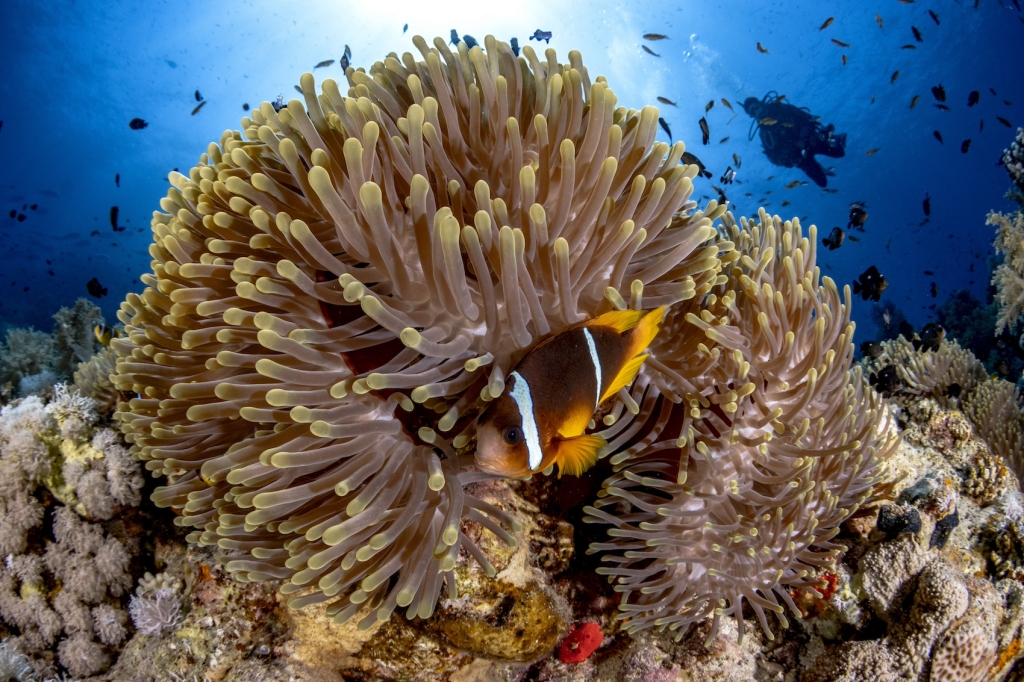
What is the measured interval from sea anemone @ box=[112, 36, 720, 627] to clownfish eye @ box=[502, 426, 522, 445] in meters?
0.26

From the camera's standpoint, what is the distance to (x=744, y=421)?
1944 millimetres

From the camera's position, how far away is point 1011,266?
6895 mm

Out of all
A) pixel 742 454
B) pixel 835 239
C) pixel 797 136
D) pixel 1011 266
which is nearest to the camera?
pixel 742 454

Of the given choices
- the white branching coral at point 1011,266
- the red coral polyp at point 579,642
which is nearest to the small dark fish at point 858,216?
the white branching coral at point 1011,266

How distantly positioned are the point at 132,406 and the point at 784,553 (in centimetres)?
257

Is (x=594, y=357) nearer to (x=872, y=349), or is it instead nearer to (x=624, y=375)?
(x=624, y=375)

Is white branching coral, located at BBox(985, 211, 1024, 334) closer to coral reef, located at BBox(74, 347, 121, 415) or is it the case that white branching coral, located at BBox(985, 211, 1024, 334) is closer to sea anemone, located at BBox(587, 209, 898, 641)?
sea anemone, located at BBox(587, 209, 898, 641)

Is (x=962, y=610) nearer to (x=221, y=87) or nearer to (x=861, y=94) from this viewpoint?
(x=221, y=87)

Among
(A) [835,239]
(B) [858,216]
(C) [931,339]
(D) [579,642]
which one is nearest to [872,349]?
(C) [931,339]

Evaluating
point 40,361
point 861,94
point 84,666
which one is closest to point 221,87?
point 40,361

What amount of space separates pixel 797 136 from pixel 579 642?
1875 cm

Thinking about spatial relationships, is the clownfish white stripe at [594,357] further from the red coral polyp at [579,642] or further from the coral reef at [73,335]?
the coral reef at [73,335]

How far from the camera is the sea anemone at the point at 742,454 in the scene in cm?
190

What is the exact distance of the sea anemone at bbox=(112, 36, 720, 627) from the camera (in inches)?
54.6
